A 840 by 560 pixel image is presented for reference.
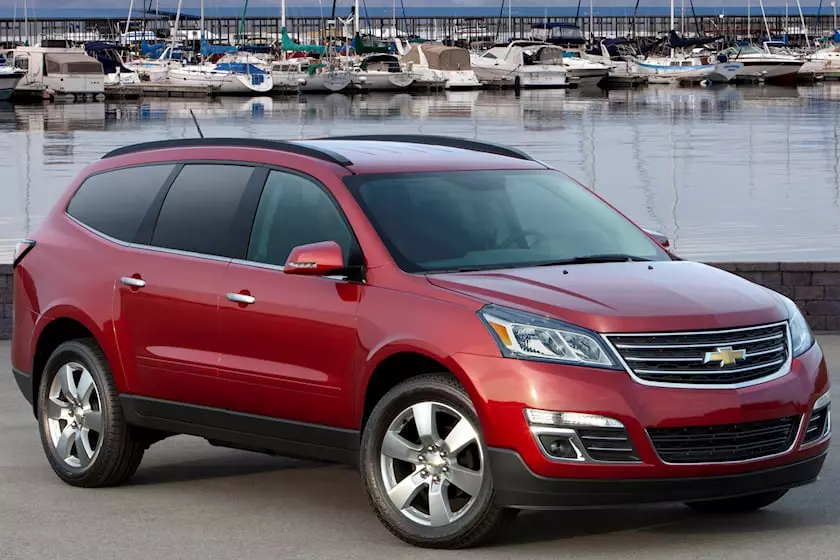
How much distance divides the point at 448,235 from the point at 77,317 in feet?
6.84

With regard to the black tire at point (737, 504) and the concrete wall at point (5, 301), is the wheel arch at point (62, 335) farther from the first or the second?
the concrete wall at point (5, 301)

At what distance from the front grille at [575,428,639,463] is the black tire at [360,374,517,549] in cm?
40

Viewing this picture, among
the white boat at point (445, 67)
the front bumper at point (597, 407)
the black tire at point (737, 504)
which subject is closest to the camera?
the front bumper at point (597, 407)

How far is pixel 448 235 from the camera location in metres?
7.65

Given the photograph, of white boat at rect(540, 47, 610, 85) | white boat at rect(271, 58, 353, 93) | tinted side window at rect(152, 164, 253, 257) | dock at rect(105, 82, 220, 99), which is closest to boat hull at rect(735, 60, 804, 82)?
white boat at rect(540, 47, 610, 85)

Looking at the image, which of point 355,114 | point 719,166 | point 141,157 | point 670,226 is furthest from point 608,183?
point 355,114

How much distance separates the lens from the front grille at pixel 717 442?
673cm

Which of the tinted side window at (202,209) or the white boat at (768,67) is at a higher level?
the white boat at (768,67)

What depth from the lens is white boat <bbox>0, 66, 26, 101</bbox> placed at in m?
96.5

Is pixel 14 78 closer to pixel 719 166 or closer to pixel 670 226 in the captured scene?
pixel 719 166

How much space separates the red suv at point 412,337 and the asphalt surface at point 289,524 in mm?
216

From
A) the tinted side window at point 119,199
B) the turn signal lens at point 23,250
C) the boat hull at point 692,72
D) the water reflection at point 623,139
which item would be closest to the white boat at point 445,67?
the water reflection at point 623,139

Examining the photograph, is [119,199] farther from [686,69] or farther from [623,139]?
[686,69]

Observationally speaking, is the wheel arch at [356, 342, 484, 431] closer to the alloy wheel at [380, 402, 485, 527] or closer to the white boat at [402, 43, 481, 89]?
the alloy wheel at [380, 402, 485, 527]
